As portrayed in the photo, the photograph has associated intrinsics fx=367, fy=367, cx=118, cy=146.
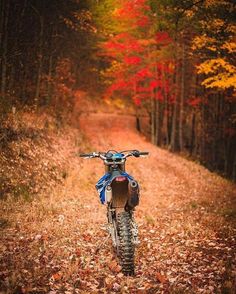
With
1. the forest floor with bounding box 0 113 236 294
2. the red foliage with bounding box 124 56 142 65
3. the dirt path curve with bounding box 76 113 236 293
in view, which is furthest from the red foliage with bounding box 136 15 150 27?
the forest floor with bounding box 0 113 236 294

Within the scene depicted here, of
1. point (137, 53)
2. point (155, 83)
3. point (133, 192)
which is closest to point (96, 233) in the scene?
point (133, 192)

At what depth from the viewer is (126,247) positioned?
626 centimetres

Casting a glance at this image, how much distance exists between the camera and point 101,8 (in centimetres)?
2075

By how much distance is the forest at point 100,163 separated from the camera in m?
6.63

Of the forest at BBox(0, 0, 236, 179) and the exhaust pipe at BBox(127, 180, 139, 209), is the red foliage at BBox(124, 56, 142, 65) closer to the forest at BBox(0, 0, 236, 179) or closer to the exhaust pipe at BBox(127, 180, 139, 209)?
the forest at BBox(0, 0, 236, 179)

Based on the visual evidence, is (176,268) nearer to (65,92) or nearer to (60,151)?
(60,151)

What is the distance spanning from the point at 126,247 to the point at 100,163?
38.1ft

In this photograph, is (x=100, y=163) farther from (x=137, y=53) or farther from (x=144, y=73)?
(x=137, y=53)

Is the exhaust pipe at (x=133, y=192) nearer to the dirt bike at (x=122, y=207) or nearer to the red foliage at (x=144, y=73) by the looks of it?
the dirt bike at (x=122, y=207)

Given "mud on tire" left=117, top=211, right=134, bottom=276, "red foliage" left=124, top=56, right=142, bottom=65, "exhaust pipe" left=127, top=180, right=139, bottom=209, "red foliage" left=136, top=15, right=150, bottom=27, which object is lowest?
"mud on tire" left=117, top=211, right=134, bottom=276

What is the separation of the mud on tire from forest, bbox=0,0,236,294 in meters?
0.16

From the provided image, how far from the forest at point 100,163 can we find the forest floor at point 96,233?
0.03 metres

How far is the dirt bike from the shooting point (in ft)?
20.7

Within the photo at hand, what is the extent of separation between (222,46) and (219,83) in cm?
151
